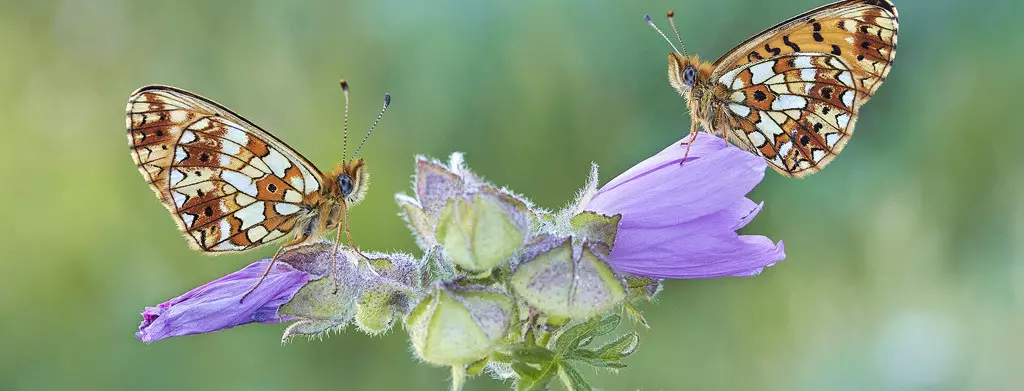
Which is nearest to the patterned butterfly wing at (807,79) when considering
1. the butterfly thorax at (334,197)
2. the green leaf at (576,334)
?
the green leaf at (576,334)

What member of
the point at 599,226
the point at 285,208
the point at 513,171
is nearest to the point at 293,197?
the point at 285,208

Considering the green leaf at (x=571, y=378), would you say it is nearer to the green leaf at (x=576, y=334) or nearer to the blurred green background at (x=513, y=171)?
the green leaf at (x=576, y=334)

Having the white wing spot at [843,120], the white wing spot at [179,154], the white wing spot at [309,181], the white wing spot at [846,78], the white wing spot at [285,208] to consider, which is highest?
the white wing spot at [846,78]

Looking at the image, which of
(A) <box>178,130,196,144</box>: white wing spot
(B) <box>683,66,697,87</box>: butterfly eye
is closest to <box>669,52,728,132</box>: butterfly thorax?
(B) <box>683,66,697,87</box>: butterfly eye

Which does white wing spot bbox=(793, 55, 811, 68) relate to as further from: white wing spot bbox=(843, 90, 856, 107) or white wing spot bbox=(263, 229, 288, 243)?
white wing spot bbox=(263, 229, 288, 243)
